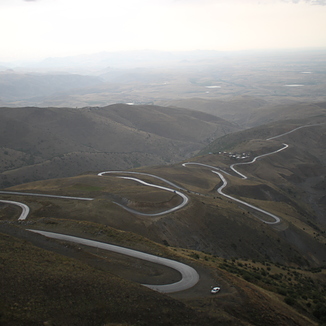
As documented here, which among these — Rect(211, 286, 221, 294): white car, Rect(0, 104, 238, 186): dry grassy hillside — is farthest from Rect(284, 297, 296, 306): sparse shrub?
Rect(0, 104, 238, 186): dry grassy hillside

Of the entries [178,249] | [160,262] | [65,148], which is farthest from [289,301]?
[65,148]

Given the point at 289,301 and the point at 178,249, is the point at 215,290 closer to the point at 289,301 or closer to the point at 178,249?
the point at 289,301

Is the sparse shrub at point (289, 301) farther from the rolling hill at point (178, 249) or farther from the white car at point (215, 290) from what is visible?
the white car at point (215, 290)

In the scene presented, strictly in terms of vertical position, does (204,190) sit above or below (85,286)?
below

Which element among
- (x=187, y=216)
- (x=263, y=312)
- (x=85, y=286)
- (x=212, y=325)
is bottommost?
(x=187, y=216)

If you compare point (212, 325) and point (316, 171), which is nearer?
point (212, 325)

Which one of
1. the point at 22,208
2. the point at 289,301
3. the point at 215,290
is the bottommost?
the point at 289,301

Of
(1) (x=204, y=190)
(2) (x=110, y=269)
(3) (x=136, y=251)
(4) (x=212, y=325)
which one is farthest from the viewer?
(1) (x=204, y=190)

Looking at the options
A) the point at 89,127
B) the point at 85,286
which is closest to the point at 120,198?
the point at 85,286

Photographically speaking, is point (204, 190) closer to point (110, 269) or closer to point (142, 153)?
point (110, 269)
